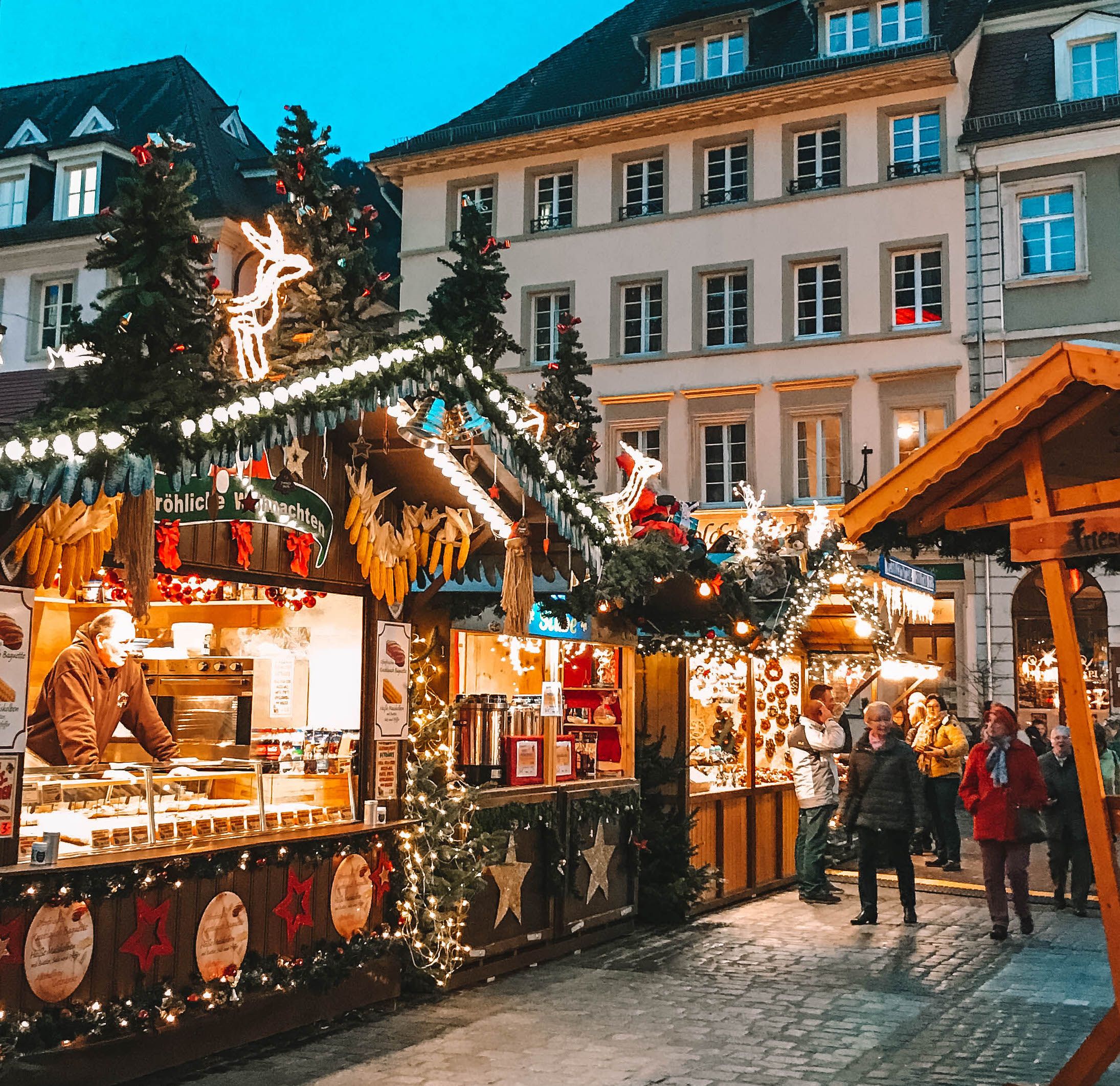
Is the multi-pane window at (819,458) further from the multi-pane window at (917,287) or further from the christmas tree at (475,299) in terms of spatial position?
the christmas tree at (475,299)

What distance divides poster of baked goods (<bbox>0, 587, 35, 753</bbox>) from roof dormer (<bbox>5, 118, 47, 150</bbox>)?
2962 centimetres

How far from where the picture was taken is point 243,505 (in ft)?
23.2

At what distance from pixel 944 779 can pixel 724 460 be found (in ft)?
44.5

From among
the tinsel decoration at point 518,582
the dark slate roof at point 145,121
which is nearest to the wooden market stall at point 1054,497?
the tinsel decoration at point 518,582

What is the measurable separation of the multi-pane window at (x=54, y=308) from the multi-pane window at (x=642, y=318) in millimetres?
11548

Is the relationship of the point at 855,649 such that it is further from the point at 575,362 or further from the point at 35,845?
the point at 35,845

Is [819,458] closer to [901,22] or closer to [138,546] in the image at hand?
[901,22]

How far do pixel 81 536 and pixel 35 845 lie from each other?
4.42 ft

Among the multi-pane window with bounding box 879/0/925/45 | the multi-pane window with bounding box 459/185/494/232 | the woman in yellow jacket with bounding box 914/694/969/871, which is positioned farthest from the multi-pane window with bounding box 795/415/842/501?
the woman in yellow jacket with bounding box 914/694/969/871

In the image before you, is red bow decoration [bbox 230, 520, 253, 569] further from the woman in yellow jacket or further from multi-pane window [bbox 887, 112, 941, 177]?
multi-pane window [bbox 887, 112, 941, 177]

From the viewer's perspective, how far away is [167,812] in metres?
7.00

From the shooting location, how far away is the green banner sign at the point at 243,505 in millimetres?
6719

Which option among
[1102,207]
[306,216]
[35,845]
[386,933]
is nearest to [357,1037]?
[386,933]

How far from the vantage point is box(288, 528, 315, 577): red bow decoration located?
7.68 meters
